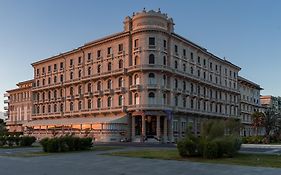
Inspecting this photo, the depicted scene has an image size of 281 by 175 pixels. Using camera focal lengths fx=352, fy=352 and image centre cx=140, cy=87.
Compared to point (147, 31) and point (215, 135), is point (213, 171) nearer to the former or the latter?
point (215, 135)

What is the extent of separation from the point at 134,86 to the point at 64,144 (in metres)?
32.4

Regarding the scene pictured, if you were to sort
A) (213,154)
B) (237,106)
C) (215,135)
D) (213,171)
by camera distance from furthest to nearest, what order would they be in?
(237,106) → (215,135) → (213,154) → (213,171)

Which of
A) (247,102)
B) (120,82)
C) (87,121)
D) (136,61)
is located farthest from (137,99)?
(247,102)

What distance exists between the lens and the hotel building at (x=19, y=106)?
10550cm

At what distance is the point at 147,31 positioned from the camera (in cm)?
6450

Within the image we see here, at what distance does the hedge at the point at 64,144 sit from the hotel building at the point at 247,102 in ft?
251

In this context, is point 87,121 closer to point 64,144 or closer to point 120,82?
point 120,82

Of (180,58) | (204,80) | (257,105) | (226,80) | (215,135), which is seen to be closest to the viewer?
(215,135)

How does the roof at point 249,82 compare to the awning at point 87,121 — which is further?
the roof at point 249,82

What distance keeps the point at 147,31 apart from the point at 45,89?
36775mm

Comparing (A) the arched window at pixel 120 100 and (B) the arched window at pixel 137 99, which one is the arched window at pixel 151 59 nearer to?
(B) the arched window at pixel 137 99

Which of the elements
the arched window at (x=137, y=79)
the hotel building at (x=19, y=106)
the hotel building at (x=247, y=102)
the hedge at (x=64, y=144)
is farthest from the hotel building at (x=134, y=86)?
the hedge at (x=64, y=144)

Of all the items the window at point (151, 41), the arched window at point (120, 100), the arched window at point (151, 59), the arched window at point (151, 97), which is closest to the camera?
the arched window at point (151, 97)

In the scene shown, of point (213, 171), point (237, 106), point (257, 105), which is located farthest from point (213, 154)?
point (257, 105)
